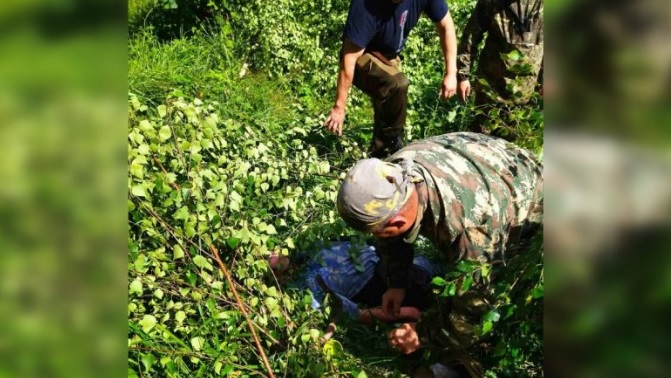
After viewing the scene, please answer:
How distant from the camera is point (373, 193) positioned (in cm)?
250

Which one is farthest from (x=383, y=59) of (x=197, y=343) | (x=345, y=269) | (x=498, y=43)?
(x=197, y=343)

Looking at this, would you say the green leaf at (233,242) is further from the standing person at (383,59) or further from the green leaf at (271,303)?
the standing person at (383,59)

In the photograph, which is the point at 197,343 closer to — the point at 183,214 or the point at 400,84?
the point at 183,214

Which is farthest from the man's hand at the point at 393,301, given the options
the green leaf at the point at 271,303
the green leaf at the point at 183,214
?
the green leaf at the point at 183,214

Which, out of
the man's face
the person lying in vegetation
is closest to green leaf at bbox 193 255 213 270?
the man's face

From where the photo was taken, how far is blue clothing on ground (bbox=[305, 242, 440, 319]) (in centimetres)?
343

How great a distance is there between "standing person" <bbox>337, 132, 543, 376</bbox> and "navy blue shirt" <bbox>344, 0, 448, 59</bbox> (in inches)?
62.9

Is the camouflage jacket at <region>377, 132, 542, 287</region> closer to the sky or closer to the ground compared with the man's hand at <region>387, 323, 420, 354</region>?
closer to the sky

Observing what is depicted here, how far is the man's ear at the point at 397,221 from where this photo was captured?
2.60 meters

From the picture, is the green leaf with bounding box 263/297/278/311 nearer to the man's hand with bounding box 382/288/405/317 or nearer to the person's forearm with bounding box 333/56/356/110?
the man's hand with bounding box 382/288/405/317

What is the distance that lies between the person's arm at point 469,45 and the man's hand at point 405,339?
2.34 m

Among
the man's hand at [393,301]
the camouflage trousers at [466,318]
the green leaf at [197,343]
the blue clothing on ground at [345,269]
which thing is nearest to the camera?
the green leaf at [197,343]
